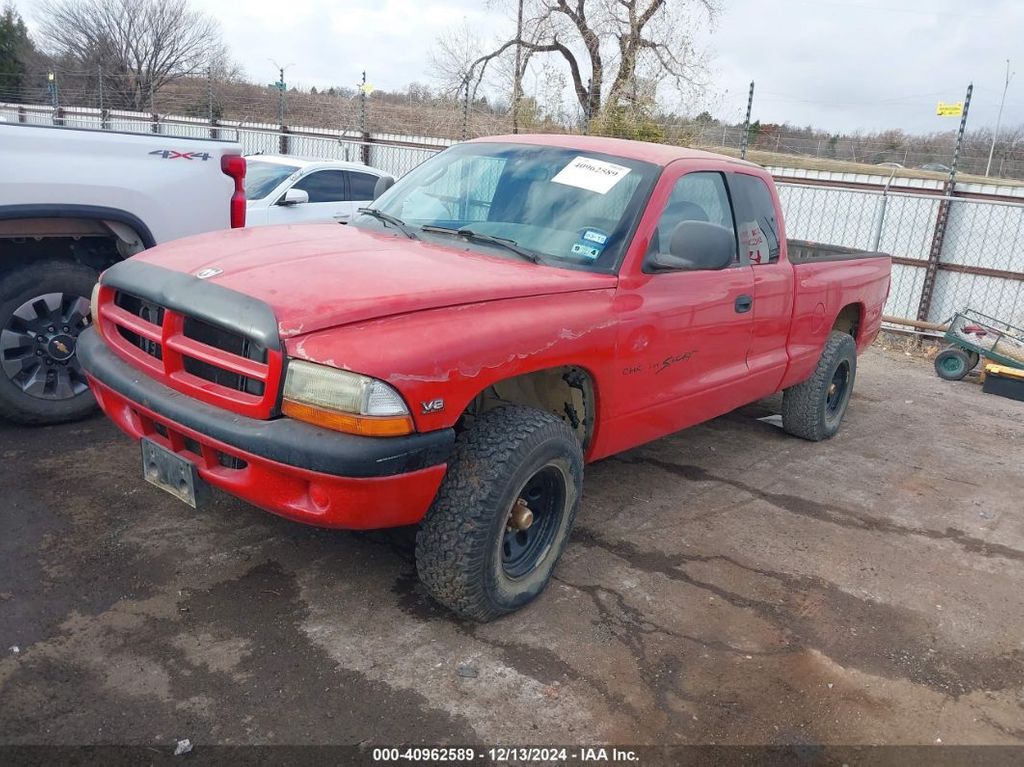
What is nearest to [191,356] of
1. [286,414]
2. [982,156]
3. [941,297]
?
[286,414]

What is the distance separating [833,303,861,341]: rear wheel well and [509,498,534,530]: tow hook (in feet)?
11.9

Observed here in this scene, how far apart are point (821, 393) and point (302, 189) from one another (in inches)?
229

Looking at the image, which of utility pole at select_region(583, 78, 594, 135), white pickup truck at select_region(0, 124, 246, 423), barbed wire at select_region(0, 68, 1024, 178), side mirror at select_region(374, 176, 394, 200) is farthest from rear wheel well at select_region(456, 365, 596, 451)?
utility pole at select_region(583, 78, 594, 135)

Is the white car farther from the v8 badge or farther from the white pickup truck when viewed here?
the v8 badge

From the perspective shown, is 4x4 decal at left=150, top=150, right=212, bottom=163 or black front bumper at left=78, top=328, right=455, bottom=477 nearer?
black front bumper at left=78, top=328, right=455, bottom=477

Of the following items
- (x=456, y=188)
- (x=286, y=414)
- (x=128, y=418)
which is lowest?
(x=128, y=418)

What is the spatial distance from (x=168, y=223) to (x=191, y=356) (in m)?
2.23

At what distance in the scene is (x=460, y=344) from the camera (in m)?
2.90

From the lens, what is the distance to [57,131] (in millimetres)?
4555

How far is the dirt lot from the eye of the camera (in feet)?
9.07

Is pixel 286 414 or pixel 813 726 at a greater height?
pixel 286 414

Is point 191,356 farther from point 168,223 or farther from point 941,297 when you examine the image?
point 941,297

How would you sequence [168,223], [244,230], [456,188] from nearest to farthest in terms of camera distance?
[244,230] < [456,188] < [168,223]

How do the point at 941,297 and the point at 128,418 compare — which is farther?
the point at 941,297
